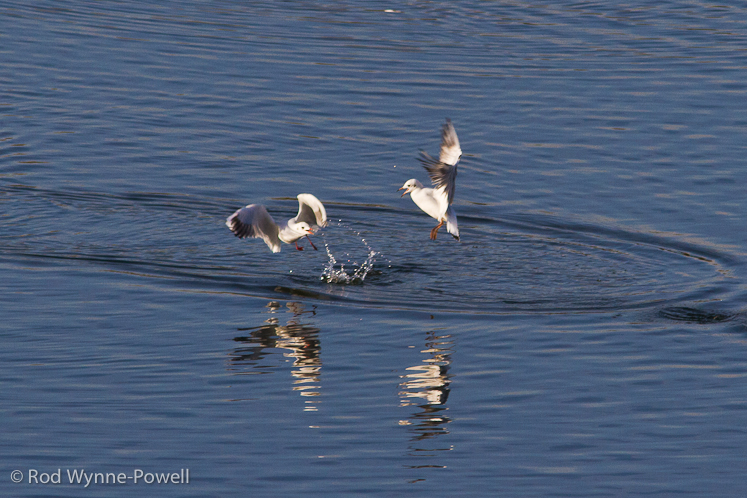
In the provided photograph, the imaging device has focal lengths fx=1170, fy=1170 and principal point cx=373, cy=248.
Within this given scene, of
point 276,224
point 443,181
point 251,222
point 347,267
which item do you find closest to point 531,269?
point 443,181

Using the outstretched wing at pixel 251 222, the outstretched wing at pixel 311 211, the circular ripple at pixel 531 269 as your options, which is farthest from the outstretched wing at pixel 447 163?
the outstretched wing at pixel 251 222

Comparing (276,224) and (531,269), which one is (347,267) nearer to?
(276,224)

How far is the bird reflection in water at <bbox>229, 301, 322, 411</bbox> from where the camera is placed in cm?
1033

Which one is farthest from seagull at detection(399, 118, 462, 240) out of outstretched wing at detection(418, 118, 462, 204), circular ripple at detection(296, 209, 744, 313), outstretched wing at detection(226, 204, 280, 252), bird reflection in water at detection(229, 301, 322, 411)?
bird reflection in water at detection(229, 301, 322, 411)

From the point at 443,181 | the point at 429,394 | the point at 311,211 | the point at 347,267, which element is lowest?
the point at 429,394

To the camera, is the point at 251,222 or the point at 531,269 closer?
the point at 251,222

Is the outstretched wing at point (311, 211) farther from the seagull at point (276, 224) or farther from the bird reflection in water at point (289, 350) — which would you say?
the bird reflection in water at point (289, 350)

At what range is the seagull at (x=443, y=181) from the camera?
13.3m

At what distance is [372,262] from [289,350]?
2.84 m

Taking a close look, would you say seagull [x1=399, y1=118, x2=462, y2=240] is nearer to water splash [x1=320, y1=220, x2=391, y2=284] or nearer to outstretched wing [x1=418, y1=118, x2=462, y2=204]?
outstretched wing [x1=418, y1=118, x2=462, y2=204]

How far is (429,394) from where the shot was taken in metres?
10.1

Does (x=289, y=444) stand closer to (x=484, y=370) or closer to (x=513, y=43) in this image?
(x=484, y=370)

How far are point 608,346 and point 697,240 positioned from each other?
3647 mm

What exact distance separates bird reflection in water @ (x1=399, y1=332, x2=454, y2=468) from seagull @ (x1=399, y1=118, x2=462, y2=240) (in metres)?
2.35
